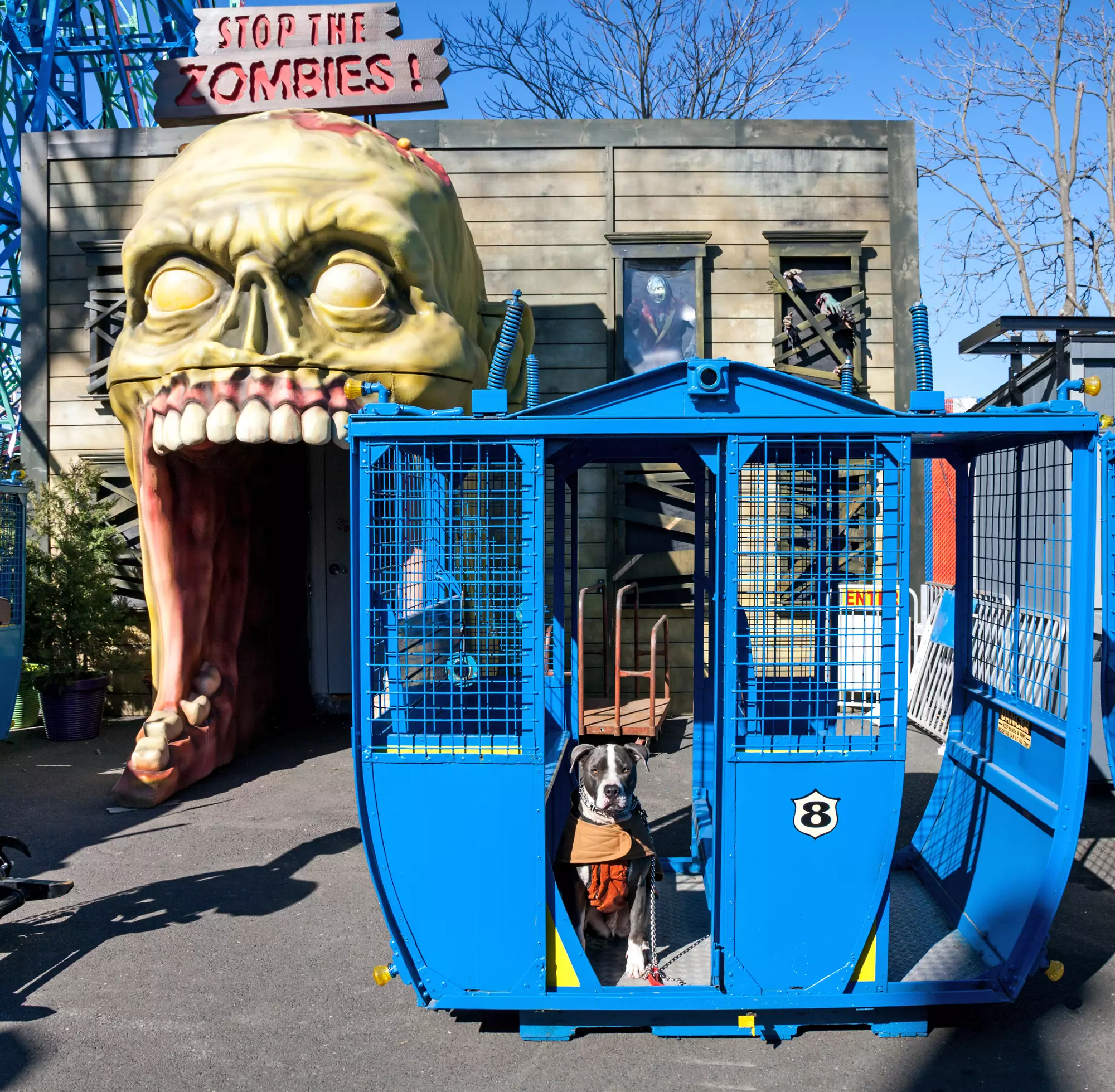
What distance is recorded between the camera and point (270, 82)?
26.6ft

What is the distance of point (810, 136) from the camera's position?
928 centimetres

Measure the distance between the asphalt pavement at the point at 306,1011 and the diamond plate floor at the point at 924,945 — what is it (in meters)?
0.16

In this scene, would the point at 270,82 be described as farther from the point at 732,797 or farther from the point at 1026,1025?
the point at 1026,1025

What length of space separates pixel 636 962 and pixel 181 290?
503 centimetres

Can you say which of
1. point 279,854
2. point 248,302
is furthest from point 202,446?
point 279,854

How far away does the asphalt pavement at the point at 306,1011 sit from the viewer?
3354 mm

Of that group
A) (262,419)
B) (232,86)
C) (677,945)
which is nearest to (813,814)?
(677,945)

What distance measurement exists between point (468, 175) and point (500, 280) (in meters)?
1.06

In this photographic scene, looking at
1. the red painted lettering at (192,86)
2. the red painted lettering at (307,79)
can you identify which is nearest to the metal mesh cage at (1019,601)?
the red painted lettering at (307,79)

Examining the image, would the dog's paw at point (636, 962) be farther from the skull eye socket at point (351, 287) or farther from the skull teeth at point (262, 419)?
the skull eye socket at point (351, 287)

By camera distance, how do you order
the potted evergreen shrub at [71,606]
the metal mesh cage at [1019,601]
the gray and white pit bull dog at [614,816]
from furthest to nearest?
the potted evergreen shrub at [71,606] → the metal mesh cage at [1019,601] → the gray and white pit bull dog at [614,816]

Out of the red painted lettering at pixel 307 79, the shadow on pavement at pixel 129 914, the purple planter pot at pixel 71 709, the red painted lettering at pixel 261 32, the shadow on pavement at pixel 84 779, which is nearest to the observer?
the shadow on pavement at pixel 129 914

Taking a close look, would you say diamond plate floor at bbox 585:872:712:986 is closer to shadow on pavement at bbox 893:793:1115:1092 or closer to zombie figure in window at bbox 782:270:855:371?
shadow on pavement at bbox 893:793:1115:1092

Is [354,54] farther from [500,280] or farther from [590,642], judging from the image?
[590,642]
